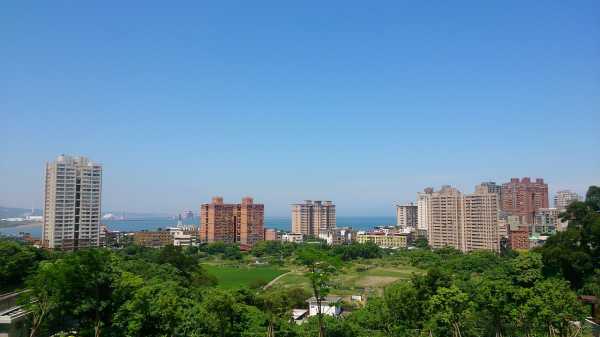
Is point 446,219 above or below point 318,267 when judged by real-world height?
below

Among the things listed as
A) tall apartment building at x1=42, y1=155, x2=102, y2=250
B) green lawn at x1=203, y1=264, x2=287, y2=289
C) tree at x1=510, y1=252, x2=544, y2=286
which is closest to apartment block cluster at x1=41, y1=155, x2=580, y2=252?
tall apartment building at x1=42, y1=155, x2=102, y2=250

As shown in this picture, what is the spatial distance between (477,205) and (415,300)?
1826 inches

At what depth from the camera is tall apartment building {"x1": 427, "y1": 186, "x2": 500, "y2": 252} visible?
53.0 m

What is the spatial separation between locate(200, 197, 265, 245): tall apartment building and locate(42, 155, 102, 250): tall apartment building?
23904 mm

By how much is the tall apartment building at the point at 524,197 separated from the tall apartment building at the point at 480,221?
82.3 ft

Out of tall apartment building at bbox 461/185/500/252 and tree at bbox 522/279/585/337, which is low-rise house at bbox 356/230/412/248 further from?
tree at bbox 522/279/585/337

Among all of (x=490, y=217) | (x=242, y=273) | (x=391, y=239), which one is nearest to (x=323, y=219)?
(x=391, y=239)

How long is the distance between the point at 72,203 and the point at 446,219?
156 ft

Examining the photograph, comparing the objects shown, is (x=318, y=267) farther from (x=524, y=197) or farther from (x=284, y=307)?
(x=524, y=197)

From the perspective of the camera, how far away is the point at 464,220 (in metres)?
56.6

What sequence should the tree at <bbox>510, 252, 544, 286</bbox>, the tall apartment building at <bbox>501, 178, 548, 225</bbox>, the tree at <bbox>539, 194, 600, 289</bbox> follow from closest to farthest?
the tree at <bbox>510, 252, 544, 286</bbox> < the tree at <bbox>539, 194, 600, 289</bbox> < the tall apartment building at <bbox>501, 178, 548, 225</bbox>

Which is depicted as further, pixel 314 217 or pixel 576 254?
pixel 314 217

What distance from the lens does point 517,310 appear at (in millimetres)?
11164

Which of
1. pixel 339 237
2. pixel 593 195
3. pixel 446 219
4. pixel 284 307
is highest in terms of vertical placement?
pixel 593 195
